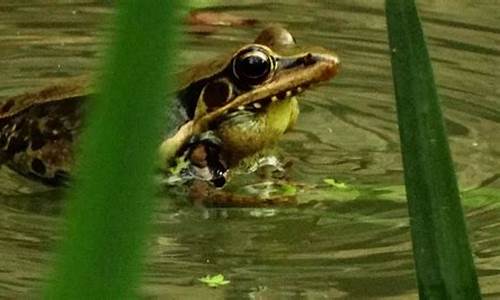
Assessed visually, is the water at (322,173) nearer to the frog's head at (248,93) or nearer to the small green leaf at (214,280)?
the small green leaf at (214,280)

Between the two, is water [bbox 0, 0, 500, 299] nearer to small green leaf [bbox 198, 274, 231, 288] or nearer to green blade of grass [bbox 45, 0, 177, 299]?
small green leaf [bbox 198, 274, 231, 288]

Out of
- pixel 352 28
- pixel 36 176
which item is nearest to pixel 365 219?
pixel 36 176

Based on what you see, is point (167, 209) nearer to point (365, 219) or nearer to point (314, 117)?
point (365, 219)

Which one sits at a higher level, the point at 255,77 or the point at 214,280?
the point at 255,77

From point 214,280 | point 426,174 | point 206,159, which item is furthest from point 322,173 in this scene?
point 426,174

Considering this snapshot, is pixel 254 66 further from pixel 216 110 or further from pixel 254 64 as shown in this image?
pixel 216 110
